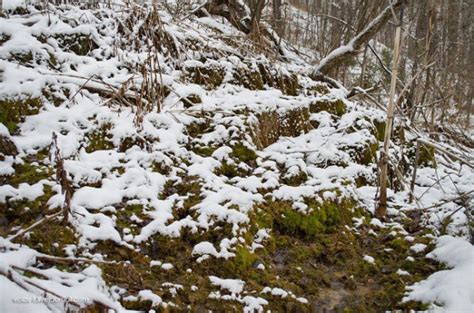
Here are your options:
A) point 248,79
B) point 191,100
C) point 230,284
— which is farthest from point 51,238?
point 248,79

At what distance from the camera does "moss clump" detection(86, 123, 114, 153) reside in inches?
130

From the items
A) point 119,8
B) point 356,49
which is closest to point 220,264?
point 119,8

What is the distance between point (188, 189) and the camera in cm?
318

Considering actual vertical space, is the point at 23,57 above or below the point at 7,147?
above

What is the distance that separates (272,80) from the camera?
5227 mm

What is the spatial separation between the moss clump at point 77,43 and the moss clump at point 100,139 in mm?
1356

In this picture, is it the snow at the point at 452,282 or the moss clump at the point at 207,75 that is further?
the moss clump at the point at 207,75

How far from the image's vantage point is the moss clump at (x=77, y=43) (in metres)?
4.12

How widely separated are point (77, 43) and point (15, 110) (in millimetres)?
1375

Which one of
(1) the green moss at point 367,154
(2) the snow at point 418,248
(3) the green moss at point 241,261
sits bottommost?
(3) the green moss at point 241,261

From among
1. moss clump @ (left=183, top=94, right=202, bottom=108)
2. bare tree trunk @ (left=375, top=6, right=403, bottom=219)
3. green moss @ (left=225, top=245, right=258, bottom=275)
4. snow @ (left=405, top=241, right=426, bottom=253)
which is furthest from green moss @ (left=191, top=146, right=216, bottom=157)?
snow @ (left=405, top=241, right=426, bottom=253)

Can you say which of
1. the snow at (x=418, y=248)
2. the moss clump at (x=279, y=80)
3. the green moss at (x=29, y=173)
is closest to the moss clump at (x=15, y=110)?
the green moss at (x=29, y=173)

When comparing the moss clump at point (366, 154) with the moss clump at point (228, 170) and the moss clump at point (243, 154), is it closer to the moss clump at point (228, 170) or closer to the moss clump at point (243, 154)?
the moss clump at point (243, 154)

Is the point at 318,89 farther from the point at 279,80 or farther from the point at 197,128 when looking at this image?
the point at 197,128
